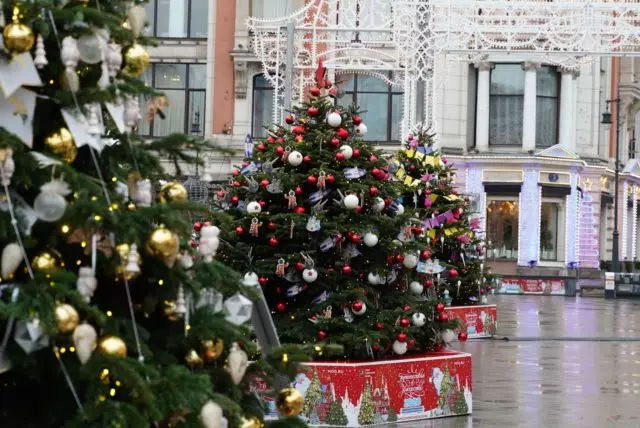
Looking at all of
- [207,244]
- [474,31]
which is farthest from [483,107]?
[207,244]

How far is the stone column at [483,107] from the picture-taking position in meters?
55.5

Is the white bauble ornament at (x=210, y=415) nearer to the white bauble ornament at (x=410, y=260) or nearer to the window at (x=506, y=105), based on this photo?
the white bauble ornament at (x=410, y=260)

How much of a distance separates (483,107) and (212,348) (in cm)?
4992

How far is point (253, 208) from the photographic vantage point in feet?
46.6

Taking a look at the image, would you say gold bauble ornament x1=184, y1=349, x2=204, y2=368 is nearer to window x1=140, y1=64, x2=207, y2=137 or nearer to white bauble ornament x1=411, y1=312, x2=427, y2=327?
white bauble ornament x1=411, y1=312, x2=427, y2=327

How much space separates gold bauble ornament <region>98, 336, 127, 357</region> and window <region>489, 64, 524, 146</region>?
50.7 metres

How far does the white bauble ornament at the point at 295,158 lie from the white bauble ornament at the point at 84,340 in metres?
8.71

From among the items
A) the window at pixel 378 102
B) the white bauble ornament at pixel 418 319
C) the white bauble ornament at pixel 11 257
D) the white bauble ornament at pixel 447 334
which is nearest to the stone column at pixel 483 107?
the window at pixel 378 102

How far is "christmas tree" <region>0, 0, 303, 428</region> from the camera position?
565cm

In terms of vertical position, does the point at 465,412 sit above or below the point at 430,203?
below

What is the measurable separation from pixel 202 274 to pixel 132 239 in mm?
587

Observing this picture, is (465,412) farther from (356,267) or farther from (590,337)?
(590,337)

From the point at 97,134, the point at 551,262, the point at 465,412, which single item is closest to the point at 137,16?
the point at 97,134

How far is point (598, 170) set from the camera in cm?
5841
